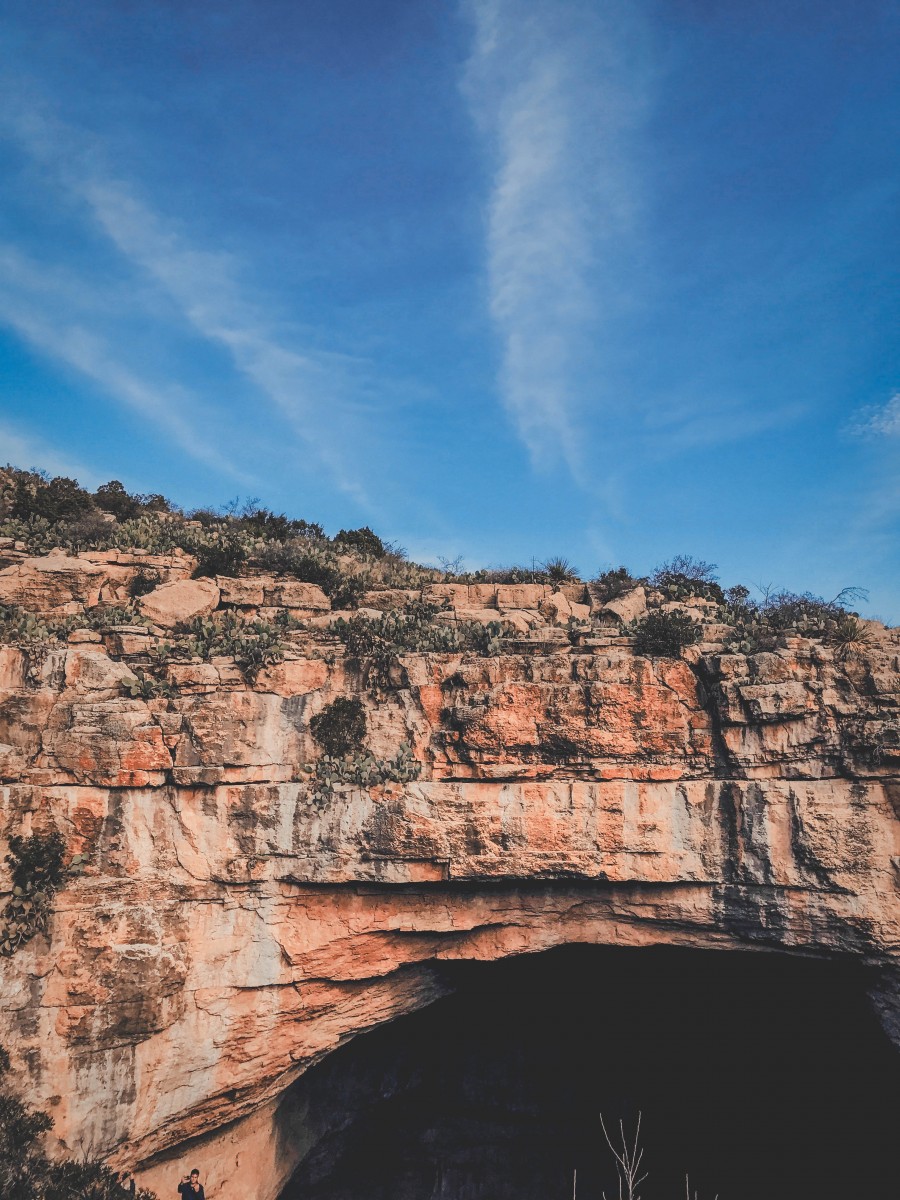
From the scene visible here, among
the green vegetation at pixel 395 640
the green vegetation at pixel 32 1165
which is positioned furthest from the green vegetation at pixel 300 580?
the green vegetation at pixel 32 1165

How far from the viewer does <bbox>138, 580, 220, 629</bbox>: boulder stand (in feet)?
37.6

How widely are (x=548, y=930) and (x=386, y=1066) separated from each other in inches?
247

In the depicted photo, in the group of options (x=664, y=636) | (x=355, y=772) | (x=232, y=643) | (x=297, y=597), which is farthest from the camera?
(x=297, y=597)

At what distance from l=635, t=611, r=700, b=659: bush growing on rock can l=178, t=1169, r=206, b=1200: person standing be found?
369 inches

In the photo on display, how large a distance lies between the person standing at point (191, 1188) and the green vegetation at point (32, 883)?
4.03m

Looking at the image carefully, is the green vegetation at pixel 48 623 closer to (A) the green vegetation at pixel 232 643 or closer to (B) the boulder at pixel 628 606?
(A) the green vegetation at pixel 232 643

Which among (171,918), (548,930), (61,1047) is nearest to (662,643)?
(548,930)

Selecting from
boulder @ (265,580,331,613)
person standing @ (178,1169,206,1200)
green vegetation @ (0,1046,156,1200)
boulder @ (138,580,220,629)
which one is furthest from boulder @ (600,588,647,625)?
green vegetation @ (0,1046,156,1200)

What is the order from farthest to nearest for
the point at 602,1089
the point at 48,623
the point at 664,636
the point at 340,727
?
the point at 602,1089 < the point at 48,623 < the point at 664,636 < the point at 340,727

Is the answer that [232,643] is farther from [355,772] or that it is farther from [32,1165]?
[32,1165]

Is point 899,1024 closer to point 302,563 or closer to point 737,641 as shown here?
point 737,641

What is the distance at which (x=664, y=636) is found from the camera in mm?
10578

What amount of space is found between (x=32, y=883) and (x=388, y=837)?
172 inches

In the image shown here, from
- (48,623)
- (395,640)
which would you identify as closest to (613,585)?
(395,640)
